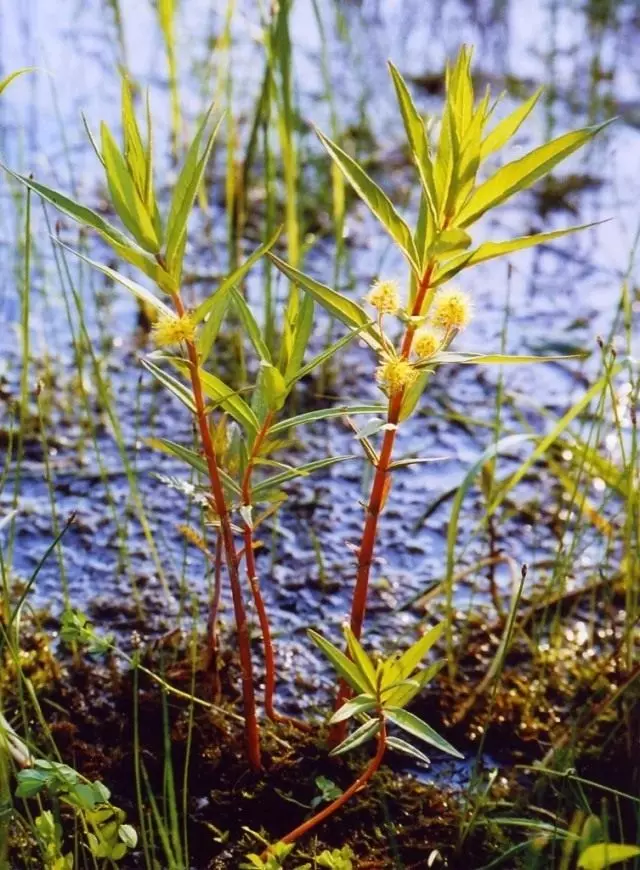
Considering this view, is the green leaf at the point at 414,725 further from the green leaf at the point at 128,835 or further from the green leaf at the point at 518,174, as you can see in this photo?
the green leaf at the point at 518,174

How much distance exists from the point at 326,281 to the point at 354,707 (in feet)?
5.49

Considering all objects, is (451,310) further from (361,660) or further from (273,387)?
(361,660)

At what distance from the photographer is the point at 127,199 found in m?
0.98

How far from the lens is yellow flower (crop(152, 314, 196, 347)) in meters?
0.95

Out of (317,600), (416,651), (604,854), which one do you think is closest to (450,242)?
(416,651)

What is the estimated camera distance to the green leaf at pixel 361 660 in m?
1.02

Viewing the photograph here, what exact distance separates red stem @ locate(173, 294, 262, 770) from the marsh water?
0.30 m

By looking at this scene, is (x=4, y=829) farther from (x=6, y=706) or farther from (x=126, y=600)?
(x=126, y=600)

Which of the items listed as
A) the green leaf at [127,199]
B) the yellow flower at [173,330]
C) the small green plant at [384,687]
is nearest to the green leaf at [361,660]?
the small green plant at [384,687]

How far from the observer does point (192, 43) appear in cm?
354

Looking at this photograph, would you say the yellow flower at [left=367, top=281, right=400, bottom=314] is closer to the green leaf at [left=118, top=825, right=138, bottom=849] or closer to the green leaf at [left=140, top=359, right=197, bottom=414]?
the green leaf at [left=140, top=359, right=197, bottom=414]

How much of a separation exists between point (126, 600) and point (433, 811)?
602mm

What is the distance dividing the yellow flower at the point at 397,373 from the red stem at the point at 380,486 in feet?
0.07

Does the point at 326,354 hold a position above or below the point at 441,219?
below
